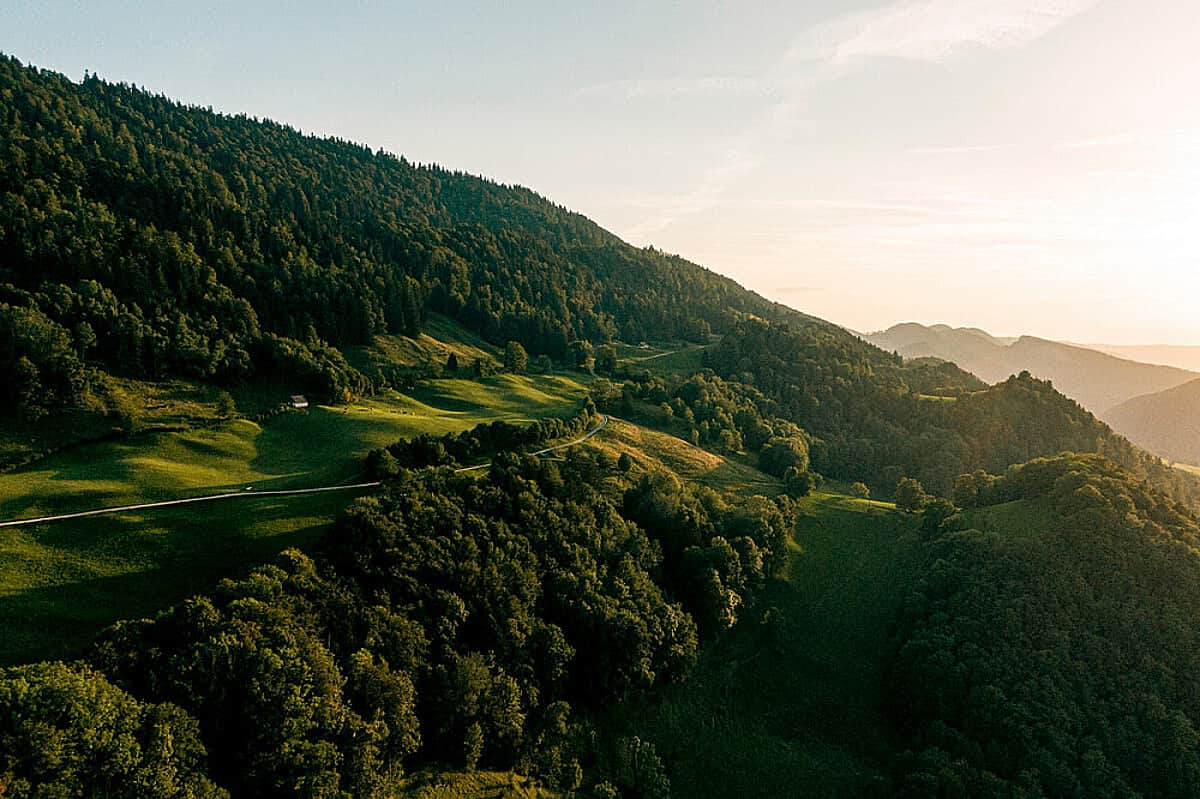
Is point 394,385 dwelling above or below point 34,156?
below

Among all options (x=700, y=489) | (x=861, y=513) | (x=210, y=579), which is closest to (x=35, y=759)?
(x=210, y=579)

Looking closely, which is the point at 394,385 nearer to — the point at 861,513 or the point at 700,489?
the point at 700,489

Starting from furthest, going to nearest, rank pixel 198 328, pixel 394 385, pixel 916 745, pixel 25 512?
pixel 394 385 < pixel 198 328 < pixel 916 745 < pixel 25 512

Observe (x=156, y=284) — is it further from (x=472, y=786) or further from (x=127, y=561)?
(x=472, y=786)

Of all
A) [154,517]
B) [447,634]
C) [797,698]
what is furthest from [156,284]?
[797,698]

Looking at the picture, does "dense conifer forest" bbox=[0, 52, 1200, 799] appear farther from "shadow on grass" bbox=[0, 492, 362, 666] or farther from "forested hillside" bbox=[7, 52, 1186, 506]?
"shadow on grass" bbox=[0, 492, 362, 666]

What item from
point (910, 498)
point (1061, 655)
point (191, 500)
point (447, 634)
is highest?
point (191, 500)
